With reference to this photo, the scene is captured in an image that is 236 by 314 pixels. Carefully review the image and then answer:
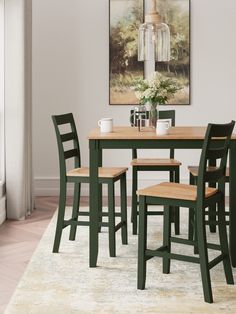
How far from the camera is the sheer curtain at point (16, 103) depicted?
5891 mm

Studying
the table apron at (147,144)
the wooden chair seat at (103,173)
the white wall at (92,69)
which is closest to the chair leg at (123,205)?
the wooden chair seat at (103,173)

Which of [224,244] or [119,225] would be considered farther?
[119,225]

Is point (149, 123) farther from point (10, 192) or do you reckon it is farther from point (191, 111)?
point (191, 111)

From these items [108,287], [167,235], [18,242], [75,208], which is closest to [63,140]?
[75,208]

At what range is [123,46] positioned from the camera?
7207 mm

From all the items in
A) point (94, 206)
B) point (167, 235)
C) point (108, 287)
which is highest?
point (94, 206)

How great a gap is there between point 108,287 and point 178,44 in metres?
3.90

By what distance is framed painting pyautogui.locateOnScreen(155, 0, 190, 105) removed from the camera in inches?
281

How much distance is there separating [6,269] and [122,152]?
10.5ft

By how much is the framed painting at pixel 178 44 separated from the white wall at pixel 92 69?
69 mm

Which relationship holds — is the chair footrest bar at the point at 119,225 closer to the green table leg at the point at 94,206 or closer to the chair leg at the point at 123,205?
the chair leg at the point at 123,205

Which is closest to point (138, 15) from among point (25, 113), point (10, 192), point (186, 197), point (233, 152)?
point (25, 113)

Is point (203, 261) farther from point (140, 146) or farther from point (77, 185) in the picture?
point (77, 185)

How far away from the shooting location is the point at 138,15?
7172 millimetres
